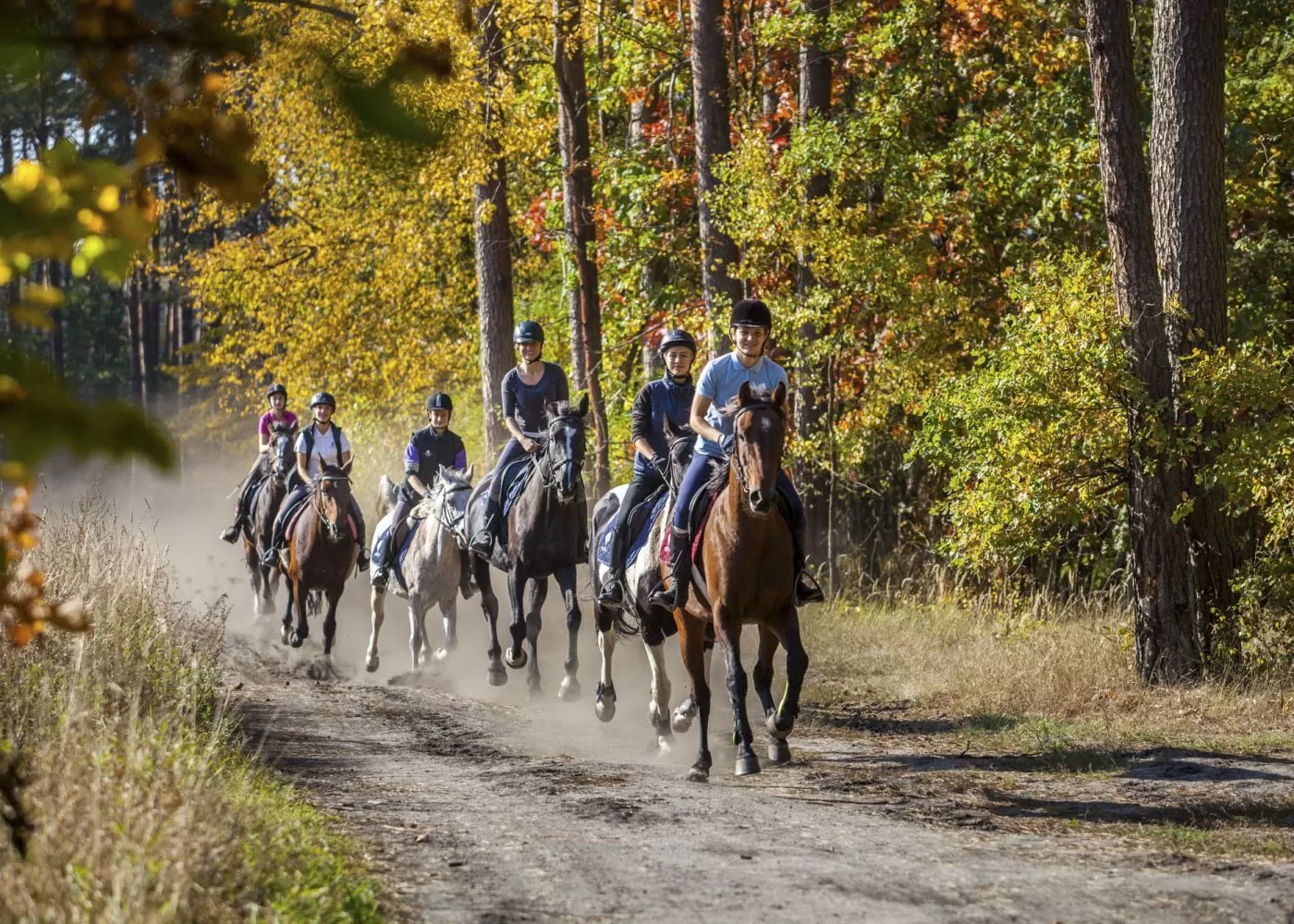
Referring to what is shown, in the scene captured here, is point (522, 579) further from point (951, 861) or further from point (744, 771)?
point (951, 861)

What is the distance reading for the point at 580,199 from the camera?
24828mm

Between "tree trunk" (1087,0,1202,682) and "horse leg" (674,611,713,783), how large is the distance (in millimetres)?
4396

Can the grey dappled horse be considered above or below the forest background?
below

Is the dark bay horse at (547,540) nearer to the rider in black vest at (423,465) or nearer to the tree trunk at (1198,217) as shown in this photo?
the rider in black vest at (423,465)

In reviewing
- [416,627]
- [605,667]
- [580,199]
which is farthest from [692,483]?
[580,199]

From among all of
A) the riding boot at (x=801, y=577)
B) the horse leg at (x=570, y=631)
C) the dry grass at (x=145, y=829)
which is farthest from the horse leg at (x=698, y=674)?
the horse leg at (x=570, y=631)

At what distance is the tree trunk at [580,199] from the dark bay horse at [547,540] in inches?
337

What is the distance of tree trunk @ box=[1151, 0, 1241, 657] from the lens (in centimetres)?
1318

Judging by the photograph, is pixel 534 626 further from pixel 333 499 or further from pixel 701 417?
pixel 701 417

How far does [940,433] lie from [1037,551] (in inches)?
112

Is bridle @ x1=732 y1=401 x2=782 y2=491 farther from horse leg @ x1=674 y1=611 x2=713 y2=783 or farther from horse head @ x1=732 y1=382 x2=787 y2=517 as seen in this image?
horse leg @ x1=674 y1=611 x2=713 y2=783

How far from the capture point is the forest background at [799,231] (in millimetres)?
3916

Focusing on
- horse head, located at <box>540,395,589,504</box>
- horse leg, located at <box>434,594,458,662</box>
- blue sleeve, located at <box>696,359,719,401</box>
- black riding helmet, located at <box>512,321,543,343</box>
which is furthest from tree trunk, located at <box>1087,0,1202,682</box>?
horse leg, located at <box>434,594,458,662</box>

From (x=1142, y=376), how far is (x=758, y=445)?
5.12 meters
